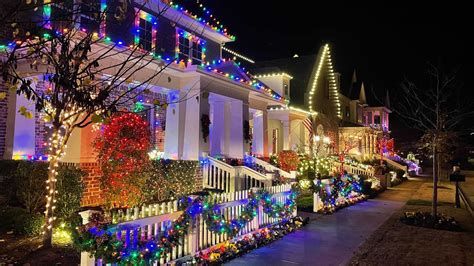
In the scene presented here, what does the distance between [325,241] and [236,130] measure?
7.57 m

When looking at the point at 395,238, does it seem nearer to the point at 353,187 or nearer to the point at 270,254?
the point at 270,254

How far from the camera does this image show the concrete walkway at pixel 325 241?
648 cm

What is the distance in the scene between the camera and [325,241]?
7852 millimetres

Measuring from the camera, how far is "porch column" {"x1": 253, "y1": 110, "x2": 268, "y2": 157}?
17.1 m

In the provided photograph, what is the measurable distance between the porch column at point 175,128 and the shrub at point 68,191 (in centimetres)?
500

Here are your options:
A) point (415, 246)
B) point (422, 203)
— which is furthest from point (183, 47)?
point (422, 203)

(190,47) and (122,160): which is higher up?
(190,47)

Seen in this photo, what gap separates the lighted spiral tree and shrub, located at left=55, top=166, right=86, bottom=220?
0.54 meters

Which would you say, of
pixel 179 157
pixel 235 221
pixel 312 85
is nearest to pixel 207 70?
pixel 179 157

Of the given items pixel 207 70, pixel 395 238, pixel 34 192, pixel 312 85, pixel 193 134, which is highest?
pixel 312 85

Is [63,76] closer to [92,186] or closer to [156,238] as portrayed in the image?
[156,238]

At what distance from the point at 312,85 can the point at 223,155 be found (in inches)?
497

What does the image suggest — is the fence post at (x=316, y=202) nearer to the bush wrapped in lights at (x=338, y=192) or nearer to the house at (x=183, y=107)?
the bush wrapped in lights at (x=338, y=192)

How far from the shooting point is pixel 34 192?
6910 millimetres
